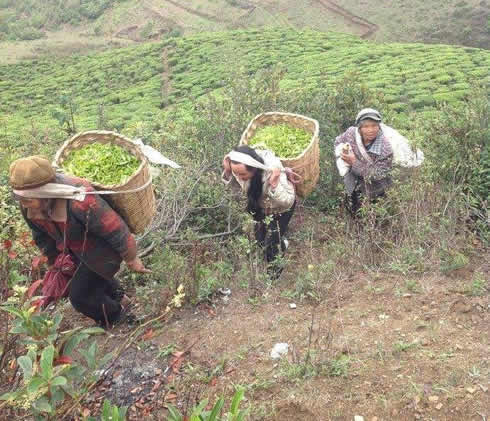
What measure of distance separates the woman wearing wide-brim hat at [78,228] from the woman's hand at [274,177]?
3.75ft

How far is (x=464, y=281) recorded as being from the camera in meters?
3.04

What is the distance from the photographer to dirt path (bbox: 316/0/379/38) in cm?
3244

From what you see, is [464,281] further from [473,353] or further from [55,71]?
[55,71]

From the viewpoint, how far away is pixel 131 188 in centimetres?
288

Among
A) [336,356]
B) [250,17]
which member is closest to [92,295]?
[336,356]

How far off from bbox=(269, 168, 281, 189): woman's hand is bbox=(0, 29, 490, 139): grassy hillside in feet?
34.3

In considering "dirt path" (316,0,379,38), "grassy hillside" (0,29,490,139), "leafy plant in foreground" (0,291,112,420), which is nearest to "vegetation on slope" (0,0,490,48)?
"dirt path" (316,0,379,38)

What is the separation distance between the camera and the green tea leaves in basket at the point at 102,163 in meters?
3.08

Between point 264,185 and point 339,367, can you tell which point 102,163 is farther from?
point 339,367

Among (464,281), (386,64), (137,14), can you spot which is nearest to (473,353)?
(464,281)

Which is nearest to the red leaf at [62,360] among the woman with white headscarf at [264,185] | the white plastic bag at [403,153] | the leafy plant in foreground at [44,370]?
the leafy plant in foreground at [44,370]

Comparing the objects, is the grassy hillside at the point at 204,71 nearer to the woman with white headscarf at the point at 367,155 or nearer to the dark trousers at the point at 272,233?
the woman with white headscarf at the point at 367,155

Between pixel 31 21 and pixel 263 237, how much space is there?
49.2 meters

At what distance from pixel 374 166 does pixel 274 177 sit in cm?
87
